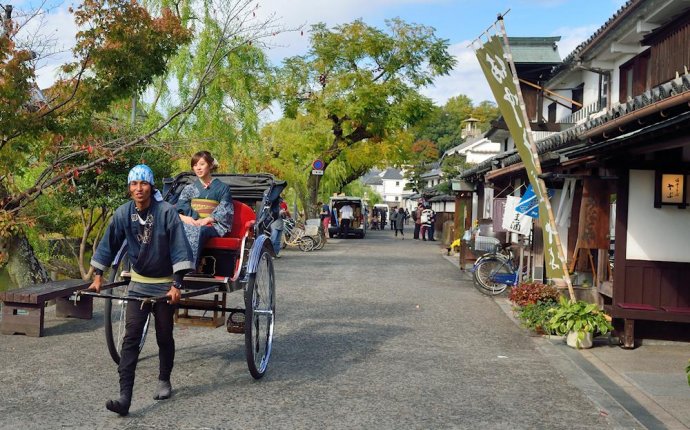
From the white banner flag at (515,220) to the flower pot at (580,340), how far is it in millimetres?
3582

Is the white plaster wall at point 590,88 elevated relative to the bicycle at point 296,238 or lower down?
elevated

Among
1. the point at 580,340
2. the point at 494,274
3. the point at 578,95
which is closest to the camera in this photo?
the point at 580,340

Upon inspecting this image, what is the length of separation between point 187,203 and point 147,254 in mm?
1440

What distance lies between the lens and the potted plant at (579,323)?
834 centimetres

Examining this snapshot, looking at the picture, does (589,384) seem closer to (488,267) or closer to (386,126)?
(488,267)

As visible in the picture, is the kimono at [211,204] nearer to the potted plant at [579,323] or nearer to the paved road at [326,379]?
the paved road at [326,379]

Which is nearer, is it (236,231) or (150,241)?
(150,241)

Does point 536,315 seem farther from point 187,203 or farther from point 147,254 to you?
point 147,254

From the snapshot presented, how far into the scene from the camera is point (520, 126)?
9250 mm

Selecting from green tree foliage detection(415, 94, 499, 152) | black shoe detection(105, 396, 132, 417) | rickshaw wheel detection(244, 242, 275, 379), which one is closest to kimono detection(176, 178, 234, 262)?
rickshaw wheel detection(244, 242, 275, 379)

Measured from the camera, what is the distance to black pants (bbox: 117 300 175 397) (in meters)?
5.07

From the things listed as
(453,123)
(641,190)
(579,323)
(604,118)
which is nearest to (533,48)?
(641,190)

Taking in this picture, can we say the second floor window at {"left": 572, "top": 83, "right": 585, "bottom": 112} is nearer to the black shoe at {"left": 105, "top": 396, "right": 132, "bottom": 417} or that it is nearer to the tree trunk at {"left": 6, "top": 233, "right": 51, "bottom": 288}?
the tree trunk at {"left": 6, "top": 233, "right": 51, "bottom": 288}

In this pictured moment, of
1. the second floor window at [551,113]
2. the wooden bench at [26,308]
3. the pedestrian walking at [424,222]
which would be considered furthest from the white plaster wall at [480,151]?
the wooden bench at [26,308]
